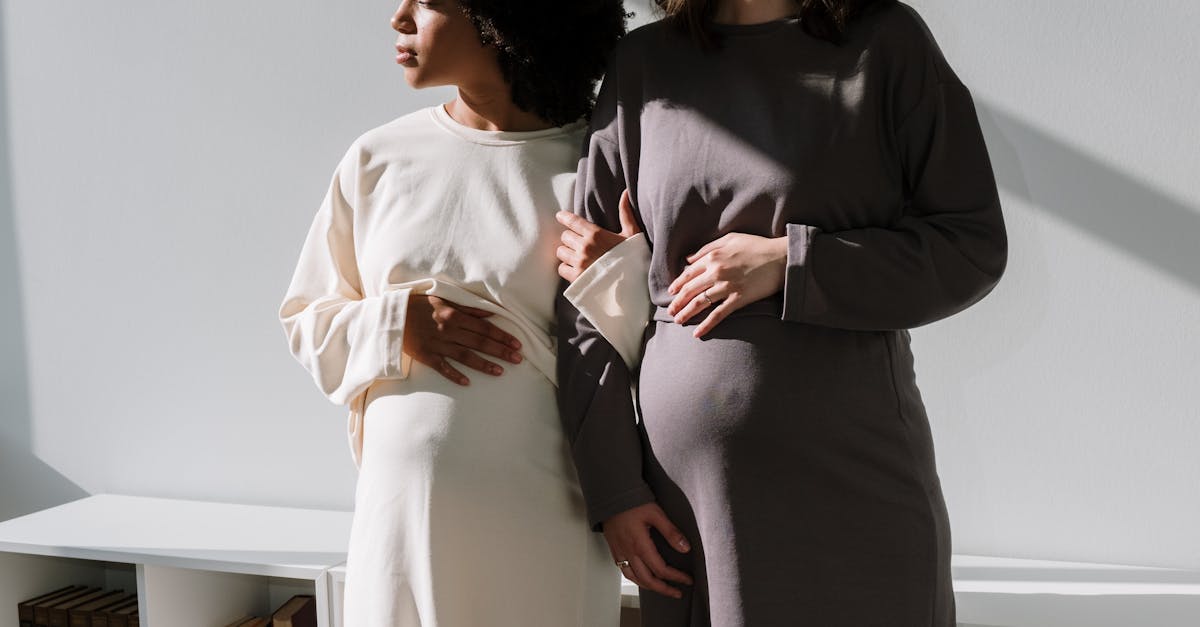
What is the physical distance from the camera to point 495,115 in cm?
172

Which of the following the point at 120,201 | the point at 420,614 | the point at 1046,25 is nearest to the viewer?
the point at 420,614

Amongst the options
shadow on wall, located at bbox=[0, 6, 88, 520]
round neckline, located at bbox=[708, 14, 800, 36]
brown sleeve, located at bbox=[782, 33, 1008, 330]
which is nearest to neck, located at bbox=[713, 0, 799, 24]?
round neckline, located at bbox=[708, 14, 800, 36]

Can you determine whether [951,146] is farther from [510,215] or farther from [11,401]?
[11,401]

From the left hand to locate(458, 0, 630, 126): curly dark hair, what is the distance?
42 centimetres

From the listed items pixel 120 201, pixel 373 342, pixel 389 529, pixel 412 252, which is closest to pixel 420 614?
pixel 389 529

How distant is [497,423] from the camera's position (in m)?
1.60

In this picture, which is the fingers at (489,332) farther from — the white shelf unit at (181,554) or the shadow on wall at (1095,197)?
A: the shadow on wall at (1095,197)

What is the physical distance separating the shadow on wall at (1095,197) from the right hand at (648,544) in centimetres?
124

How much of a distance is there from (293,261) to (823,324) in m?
1.84

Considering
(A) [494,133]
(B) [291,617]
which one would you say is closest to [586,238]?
(A) [494,133]

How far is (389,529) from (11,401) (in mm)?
2203

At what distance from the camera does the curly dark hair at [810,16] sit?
54.9 inches

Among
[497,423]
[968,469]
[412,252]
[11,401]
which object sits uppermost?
[412,252]

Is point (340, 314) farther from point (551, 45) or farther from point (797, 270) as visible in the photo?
point (797, 270)
